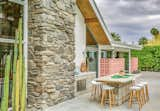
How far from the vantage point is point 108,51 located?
17.7 meters

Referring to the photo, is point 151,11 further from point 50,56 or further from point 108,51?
point 50,56

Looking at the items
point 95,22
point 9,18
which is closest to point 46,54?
point 9,18

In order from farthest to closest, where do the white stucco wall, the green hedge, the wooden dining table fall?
the green hedge
the white stucco wall
the wooden dining table

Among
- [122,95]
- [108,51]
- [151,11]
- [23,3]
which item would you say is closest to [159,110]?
[122,95]

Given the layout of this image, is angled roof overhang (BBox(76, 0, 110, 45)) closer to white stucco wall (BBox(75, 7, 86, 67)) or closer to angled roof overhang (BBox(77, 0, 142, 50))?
angled roof overhang (BBox(77, 0, 142, 50))

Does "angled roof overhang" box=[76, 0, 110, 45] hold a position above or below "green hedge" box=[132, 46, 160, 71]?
above

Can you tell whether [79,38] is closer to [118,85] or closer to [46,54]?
[118,85]

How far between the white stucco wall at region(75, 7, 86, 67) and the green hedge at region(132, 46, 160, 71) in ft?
49.5

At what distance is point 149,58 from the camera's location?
1025 inches

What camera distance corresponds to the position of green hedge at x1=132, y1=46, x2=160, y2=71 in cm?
2563

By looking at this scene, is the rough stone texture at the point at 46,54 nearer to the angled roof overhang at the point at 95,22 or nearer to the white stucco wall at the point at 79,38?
the angled roof overhang at the point at 95,22

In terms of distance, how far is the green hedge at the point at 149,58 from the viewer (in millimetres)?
25630

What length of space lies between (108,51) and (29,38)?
34.6ft

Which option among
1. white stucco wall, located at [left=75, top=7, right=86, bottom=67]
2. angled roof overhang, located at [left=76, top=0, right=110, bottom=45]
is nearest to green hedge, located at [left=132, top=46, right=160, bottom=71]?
angled roof overhang, located at [left=76, top=0, right=110, bottom=45]
